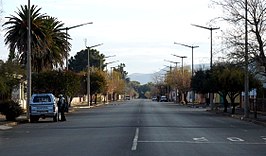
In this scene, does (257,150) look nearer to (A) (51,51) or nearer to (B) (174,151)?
(B) (174,151)

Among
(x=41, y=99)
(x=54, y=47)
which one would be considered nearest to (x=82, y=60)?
(x=54, y=47)

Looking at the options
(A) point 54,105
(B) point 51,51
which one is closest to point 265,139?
(A) point 54,105

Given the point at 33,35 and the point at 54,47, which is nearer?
the point at 33,35

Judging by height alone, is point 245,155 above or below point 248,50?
below

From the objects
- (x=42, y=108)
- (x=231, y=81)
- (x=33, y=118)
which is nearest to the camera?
(x=42, y=108)

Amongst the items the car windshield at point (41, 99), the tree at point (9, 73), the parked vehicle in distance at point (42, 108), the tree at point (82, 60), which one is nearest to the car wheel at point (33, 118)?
the parked vehicle in distance at point (42, 108)

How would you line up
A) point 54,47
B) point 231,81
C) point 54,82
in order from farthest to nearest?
point 54,47, point 54,82, point 231,81

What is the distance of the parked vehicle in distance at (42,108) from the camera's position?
131 feet

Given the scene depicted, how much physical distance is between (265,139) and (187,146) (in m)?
5.75

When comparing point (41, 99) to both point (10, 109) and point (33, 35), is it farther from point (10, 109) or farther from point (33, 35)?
point (33, 35)

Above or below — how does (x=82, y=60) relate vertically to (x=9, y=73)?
above

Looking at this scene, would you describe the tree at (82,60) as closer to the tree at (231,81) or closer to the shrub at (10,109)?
the tree at (231,81)

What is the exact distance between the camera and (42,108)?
39.9m

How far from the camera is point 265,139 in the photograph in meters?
25.1
